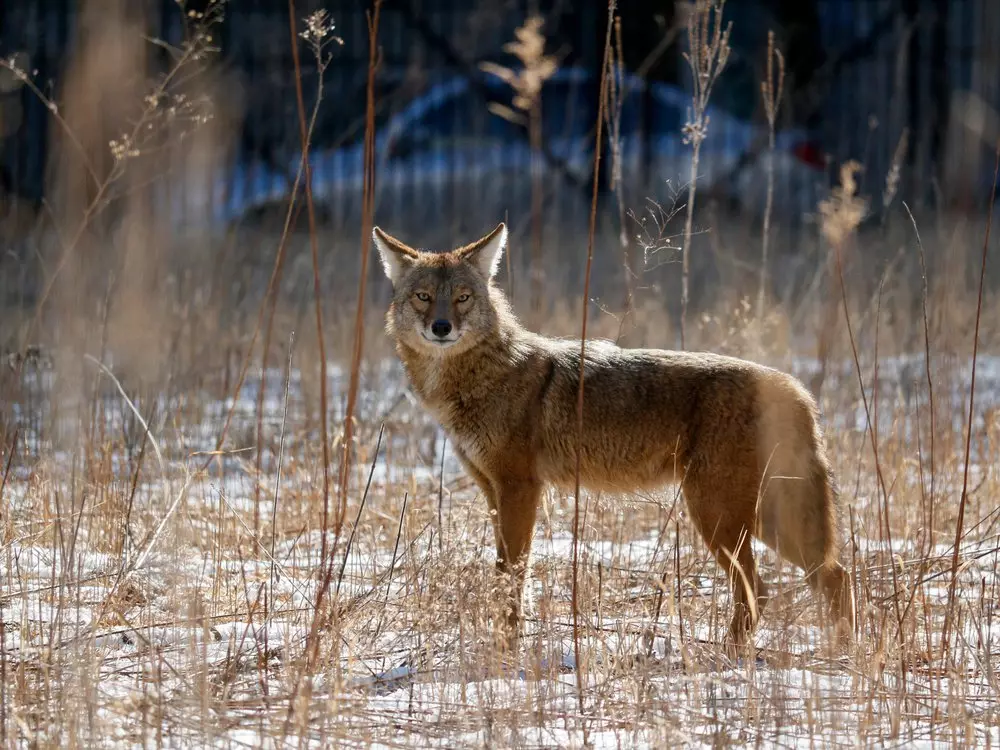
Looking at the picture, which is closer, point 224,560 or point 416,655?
point 416,655

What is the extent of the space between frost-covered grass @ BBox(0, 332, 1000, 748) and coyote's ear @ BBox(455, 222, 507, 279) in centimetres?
105

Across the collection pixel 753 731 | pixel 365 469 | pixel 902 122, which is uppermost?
pixel 902 122

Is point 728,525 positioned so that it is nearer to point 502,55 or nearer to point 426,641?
point 426,641

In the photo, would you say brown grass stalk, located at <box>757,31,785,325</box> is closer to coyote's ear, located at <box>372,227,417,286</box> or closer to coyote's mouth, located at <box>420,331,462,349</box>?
coyote's mouth, located at <box>420,331,462,349</box>

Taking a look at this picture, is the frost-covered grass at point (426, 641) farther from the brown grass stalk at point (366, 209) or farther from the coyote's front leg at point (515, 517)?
the brown grass stalk at point (366, 209)

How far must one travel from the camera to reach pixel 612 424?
4.48 meters

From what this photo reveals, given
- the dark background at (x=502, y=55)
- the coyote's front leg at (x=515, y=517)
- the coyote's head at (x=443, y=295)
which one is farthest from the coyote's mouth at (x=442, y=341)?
the dark background at (x=502, y=55)

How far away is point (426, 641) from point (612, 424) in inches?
53.2

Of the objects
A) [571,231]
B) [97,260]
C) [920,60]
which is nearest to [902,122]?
[920,60]

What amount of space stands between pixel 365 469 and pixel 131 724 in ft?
10.9

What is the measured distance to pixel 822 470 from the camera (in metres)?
4.25

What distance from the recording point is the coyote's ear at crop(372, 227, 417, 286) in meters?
5.11

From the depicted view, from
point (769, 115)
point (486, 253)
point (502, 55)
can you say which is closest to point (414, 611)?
point (486, 253)

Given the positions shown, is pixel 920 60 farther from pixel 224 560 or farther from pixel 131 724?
pixel 131 724
